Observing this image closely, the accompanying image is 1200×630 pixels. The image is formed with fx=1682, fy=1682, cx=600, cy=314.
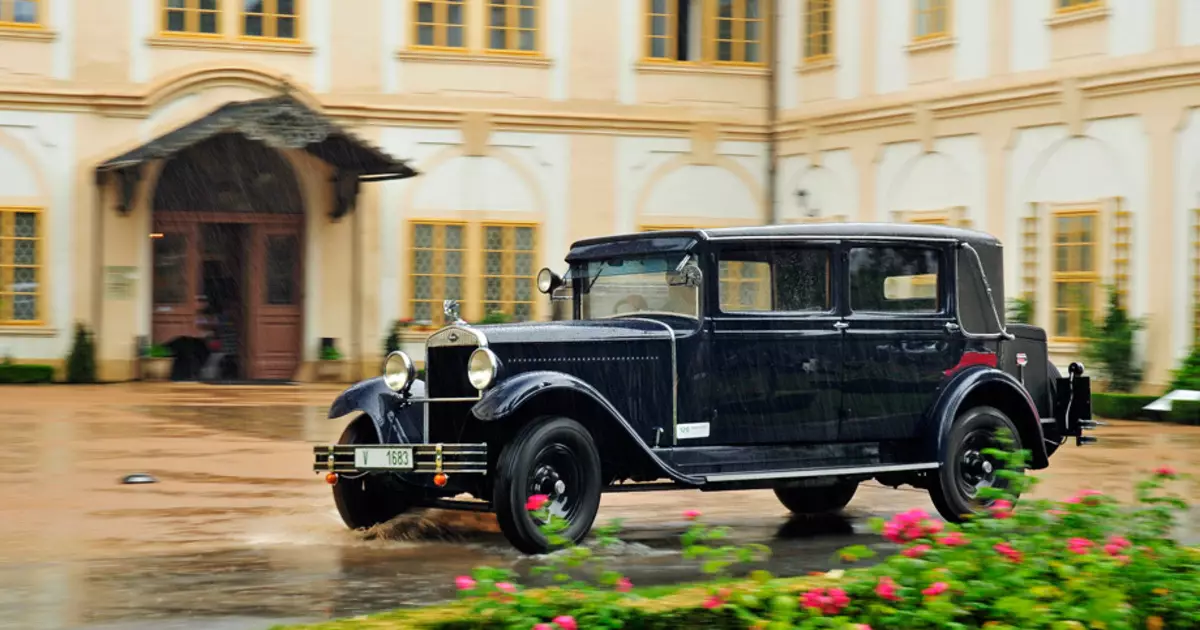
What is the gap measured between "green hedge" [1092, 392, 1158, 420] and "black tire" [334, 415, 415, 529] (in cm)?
1186

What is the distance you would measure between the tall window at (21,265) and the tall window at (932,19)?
39.6 feet

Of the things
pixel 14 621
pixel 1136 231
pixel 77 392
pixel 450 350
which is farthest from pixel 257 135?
pixel 14 621

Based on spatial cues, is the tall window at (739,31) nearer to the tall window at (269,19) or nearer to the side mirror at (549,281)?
the tall window at (269,19)

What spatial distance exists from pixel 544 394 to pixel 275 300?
15830 mm

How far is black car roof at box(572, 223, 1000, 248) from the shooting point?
920 cm

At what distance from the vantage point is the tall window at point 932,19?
22.5m

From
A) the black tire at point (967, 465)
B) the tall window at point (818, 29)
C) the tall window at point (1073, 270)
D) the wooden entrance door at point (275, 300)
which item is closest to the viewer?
the black tire at point (967, 465)

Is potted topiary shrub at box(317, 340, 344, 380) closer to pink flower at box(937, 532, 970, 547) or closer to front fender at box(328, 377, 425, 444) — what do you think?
front fender at box(328, 377, 425, 444)

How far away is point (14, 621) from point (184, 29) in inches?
692

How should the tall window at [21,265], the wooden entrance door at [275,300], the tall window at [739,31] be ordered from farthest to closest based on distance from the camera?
the tall window at [739,31]
the wooden entrance door at [275,300]
the tall window at [21,265]

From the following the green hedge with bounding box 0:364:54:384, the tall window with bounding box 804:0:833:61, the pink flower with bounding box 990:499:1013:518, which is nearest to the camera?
the pink flower with bounding box 990:499:1013:518

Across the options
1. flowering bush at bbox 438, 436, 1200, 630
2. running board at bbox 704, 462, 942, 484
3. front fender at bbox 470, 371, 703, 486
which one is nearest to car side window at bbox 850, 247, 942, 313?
running board at bbox 704, 462, 942, 484

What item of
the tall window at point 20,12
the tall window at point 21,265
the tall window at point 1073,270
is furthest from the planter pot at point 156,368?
the tall window at point 1073,270

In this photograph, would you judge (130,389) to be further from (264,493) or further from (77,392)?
(264,493)
